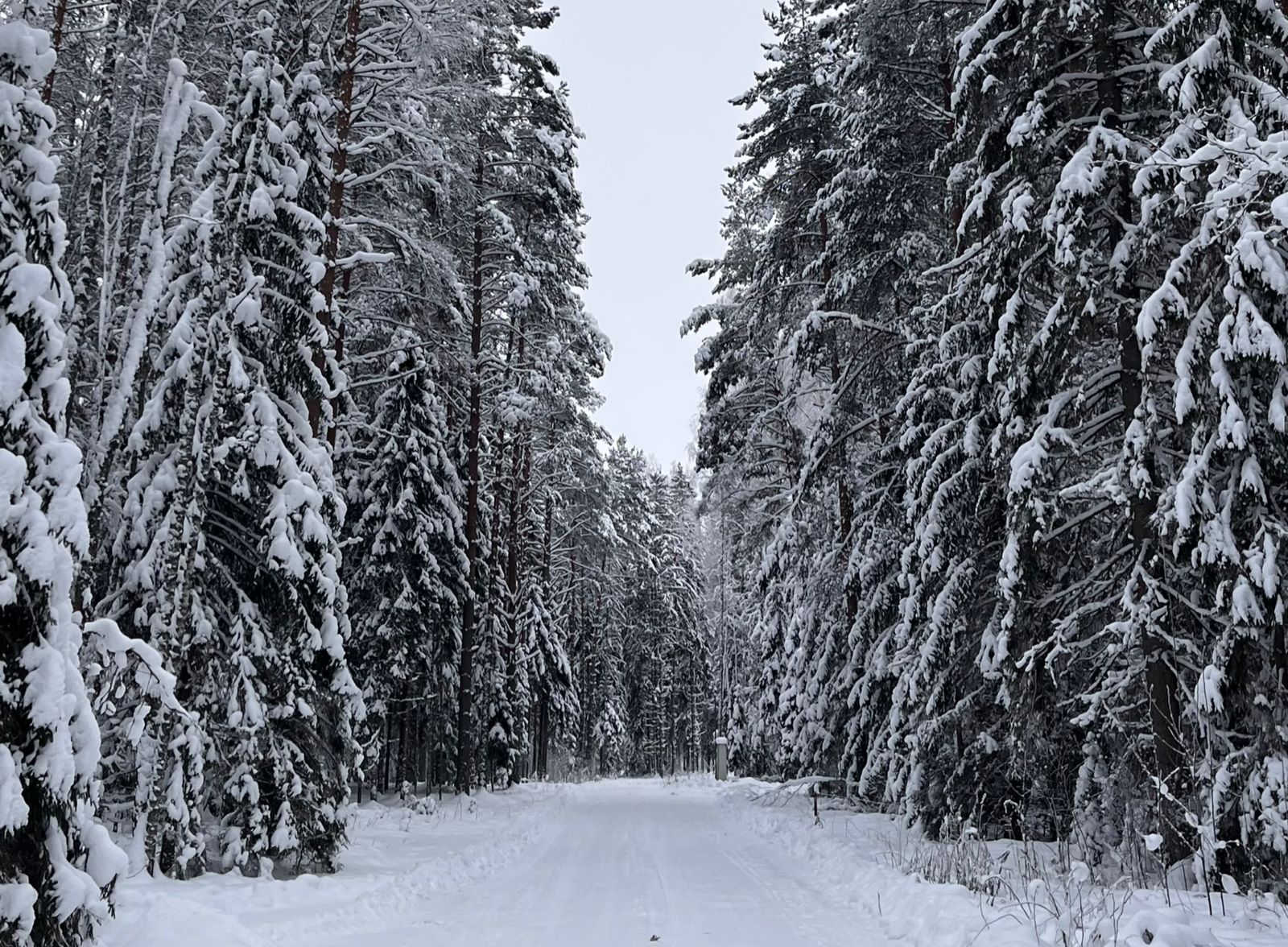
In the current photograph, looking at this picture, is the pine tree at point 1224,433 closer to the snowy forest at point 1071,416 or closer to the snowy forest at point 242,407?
the snowy forest at point 1071,416

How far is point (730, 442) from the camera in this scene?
22.6m

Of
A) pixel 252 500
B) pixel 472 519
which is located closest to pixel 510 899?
pixel 252 500

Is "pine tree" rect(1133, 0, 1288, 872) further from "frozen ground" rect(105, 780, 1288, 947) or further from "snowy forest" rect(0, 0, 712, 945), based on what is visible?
"snowy forest" rect(0, 0, 712, 945)

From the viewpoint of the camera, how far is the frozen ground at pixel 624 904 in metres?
5.87

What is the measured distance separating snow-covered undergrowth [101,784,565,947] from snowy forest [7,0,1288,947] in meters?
0.37

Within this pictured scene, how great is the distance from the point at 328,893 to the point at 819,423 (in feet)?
34.5

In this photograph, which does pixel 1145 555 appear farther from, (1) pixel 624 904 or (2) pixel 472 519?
(2) pixel 472 519

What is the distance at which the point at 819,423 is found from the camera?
15.5 m

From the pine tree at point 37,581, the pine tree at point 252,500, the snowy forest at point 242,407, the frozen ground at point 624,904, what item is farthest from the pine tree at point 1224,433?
the pine tree at point 252,500

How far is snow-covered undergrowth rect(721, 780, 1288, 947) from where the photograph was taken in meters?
5.23

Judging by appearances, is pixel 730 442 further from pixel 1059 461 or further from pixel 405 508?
pixel 1059 461

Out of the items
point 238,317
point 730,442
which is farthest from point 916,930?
point 730,442

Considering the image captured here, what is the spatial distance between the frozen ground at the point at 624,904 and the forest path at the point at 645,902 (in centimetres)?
3

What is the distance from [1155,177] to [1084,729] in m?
5.64
